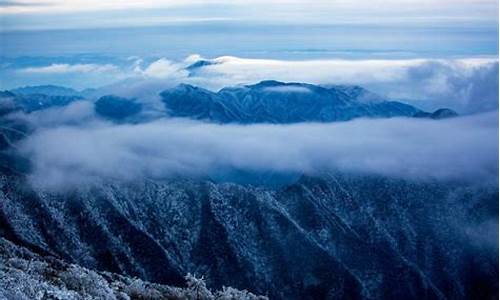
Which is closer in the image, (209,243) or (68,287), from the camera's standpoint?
(68,287)

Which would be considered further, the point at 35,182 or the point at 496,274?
the point at 496,274

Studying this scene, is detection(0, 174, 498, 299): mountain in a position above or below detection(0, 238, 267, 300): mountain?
below

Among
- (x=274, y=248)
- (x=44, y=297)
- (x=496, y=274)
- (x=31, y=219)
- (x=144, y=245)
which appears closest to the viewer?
(x=44, y=297)

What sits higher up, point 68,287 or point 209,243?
point 68,287

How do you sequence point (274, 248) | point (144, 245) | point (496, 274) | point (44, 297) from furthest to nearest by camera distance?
1. point (496, 274)
2. point (274, 248)
3. point (144, 245)
4. point (44, 297)

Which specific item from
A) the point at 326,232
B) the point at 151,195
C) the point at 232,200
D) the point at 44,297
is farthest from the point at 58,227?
the point at 44,297

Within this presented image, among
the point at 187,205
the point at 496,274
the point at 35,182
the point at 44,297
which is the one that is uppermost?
the point at 44,297

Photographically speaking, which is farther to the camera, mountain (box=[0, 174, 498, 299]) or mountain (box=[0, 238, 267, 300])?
mountain (box=[0, 174, 498, 299])

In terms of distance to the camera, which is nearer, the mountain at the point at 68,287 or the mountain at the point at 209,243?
the mountain at the point at 68,287

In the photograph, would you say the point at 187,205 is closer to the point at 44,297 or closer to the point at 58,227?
the point at 58,227

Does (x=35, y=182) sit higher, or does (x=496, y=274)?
(x=35, y=182)

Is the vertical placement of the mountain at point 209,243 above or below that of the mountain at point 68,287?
Answer: below
